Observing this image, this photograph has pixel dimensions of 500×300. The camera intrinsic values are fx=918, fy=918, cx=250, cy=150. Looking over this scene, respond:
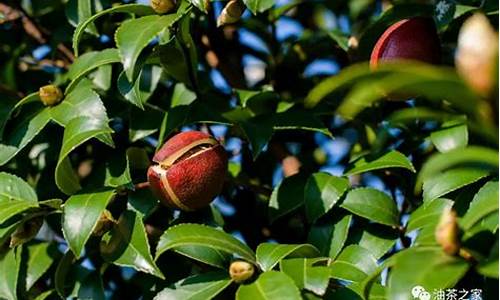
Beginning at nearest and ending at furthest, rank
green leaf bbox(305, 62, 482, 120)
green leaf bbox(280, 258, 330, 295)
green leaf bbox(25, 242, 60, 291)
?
green leaf bbox(305, 62, 482, 120)
green leaf bbox(280, 258, 330, 295)
green leaf bbox(25, 242, 60, 291)

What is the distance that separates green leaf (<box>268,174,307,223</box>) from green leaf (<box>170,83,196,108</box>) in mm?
167

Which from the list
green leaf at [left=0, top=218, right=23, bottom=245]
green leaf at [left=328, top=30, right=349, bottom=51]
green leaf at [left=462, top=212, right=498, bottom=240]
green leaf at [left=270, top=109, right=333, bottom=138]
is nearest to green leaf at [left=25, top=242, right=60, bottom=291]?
green leaf at [left=0, top=218, right=23, bottom=245]

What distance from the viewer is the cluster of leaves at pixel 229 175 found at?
94 cm

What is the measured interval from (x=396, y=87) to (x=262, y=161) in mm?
925

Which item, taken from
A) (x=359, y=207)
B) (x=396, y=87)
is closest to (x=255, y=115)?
(x=359, y=207)

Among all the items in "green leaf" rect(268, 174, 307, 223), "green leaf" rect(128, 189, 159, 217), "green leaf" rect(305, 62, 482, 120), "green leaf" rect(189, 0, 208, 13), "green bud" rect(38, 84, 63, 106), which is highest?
"green leaf" rect(305, 62, 482, 120)

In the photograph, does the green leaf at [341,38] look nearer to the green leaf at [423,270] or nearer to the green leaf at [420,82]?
the green leaf at [423,270]

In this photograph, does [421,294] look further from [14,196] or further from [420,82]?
[14,196]

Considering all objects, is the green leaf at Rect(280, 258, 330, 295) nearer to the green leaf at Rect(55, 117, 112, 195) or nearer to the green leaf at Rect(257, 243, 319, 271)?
the green leaf at Rect(257, 243, 319, 271)

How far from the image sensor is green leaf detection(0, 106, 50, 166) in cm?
114

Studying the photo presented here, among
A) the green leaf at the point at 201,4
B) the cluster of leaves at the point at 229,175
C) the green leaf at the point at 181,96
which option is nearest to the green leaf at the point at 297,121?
the cluster of leaves at the point at 229,175

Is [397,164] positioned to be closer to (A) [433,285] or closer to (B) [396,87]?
(A) [433,285]

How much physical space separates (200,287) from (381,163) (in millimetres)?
300

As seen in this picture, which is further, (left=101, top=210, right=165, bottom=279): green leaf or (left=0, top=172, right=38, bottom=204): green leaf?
(left=0, top=172, right=38, bottom=204): green leaf
